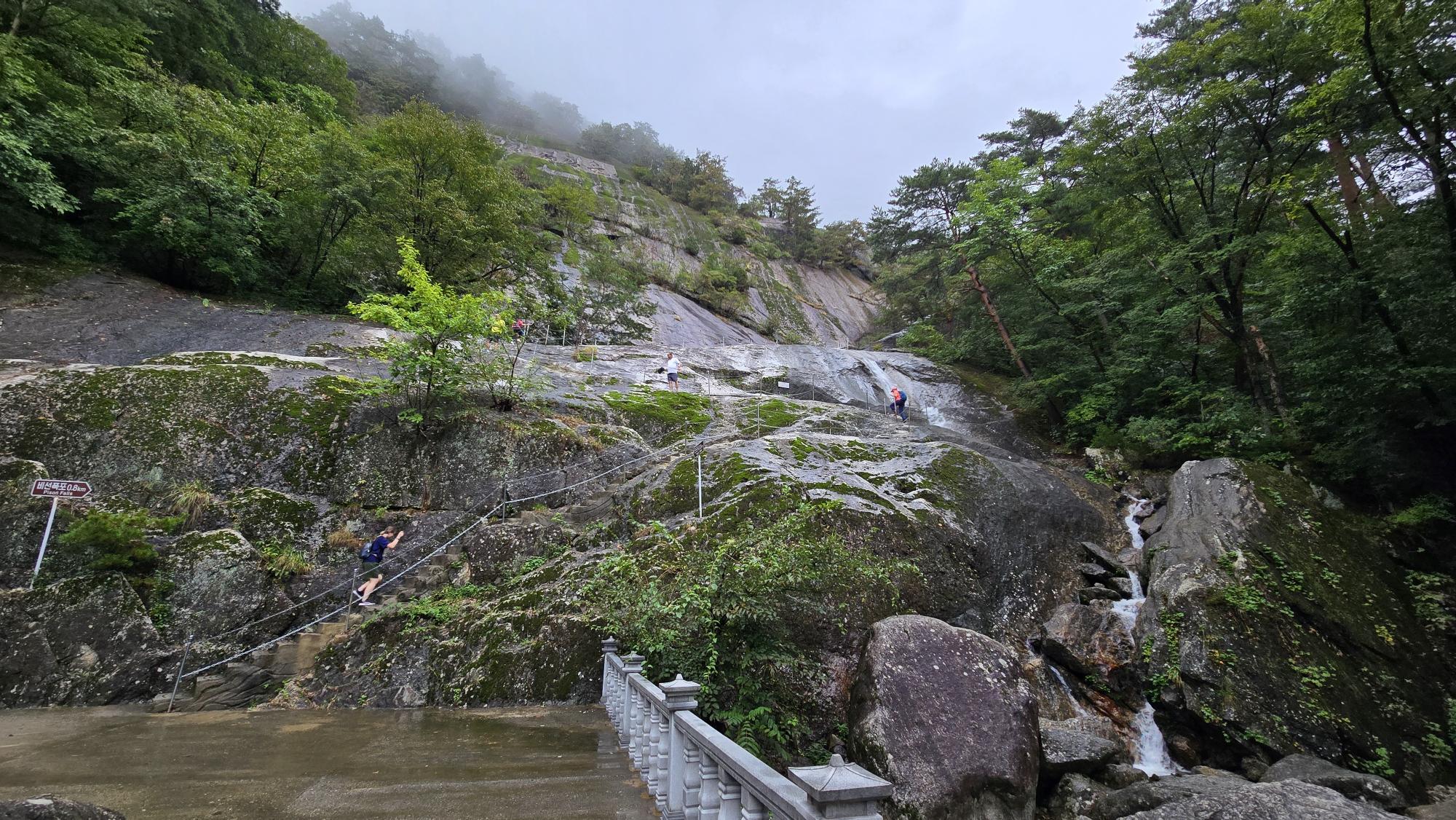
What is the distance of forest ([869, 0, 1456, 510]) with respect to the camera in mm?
9523

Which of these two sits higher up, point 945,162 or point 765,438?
point 945,162

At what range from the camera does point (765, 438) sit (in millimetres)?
12469

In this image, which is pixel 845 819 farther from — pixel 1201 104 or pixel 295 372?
pixel 1201 104

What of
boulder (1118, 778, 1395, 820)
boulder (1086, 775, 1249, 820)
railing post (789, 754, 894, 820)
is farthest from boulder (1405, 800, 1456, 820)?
railing post (789, 754, 894, 820)

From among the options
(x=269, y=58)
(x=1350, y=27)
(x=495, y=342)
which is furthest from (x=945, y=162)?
(x=269, y=58)

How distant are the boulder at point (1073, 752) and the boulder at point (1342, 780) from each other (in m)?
1.43

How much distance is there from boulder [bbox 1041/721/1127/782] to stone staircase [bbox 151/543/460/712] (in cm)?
863

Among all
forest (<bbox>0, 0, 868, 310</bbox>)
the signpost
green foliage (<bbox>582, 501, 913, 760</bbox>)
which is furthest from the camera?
forest (<bbox>0, 0, 868, 310</bbox>)

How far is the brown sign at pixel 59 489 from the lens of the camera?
25.0 feet

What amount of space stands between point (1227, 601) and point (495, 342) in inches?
558

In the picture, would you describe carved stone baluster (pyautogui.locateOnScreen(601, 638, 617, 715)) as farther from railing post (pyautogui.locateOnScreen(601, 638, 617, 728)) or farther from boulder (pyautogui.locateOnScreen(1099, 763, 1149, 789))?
boulder (pyautogui.locateOnScreen(1099, 763, 1149, 789))

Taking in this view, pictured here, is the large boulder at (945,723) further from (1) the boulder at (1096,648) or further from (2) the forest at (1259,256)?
(2) the forest at (1259,256)

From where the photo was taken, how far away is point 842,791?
1969 millimetres

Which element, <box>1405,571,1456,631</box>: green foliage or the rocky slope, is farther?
<box>1405,571,1456,631</box>: green foliage
